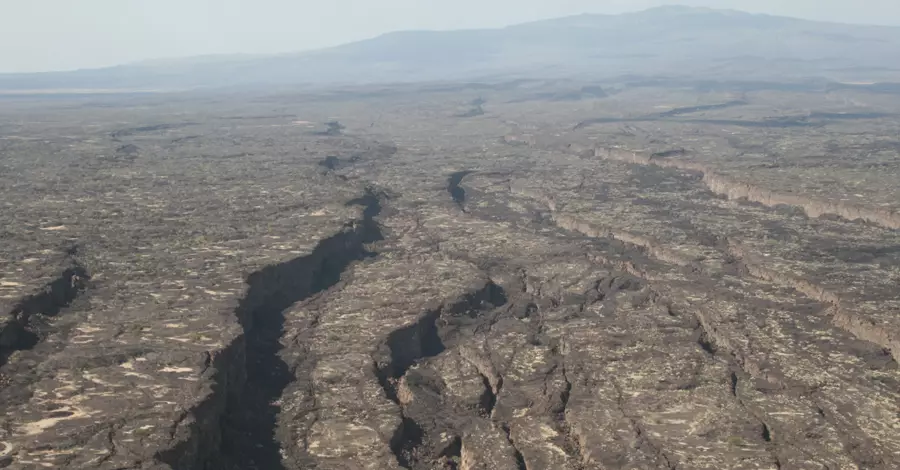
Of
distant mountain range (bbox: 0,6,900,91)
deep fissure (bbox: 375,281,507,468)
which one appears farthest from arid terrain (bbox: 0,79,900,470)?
distant mountain range (bbox: 0,6,900,91)

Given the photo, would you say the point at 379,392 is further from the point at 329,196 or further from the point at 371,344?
the point at 329,196

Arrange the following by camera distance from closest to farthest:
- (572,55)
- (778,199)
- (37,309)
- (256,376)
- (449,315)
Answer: (256,376)
(37,309)
(449,315)
(778,199)
(572,55)

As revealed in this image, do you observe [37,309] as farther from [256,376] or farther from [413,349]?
[413,349]

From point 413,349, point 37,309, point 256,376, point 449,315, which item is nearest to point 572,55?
point 449,315

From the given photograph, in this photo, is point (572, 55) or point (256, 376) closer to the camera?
point (256, 376)

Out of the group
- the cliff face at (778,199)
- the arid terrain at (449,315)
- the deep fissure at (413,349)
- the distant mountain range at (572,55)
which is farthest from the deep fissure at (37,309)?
the distant mountain range at (572,55)

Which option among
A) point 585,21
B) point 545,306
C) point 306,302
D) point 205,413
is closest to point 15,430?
point 205,413

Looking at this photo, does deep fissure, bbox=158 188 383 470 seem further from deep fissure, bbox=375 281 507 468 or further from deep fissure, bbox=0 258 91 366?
deep fissure, bbox=0 258 91 366

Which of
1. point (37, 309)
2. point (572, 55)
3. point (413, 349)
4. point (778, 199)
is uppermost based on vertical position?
point (37, 309)
